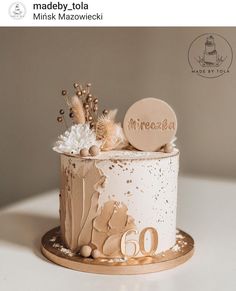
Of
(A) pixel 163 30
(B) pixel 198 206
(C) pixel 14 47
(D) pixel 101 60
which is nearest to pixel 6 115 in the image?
(C) pixel 14 47

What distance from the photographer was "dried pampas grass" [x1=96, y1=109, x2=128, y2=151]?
1237mm

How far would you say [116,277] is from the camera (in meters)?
1.13

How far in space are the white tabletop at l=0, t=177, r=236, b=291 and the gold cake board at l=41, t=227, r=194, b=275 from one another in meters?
0.01

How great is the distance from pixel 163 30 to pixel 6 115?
68cm

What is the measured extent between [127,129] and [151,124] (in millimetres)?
53

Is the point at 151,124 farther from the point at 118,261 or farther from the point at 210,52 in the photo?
the point at 210,52

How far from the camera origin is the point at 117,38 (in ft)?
6.88

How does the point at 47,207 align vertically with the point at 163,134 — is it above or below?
below
